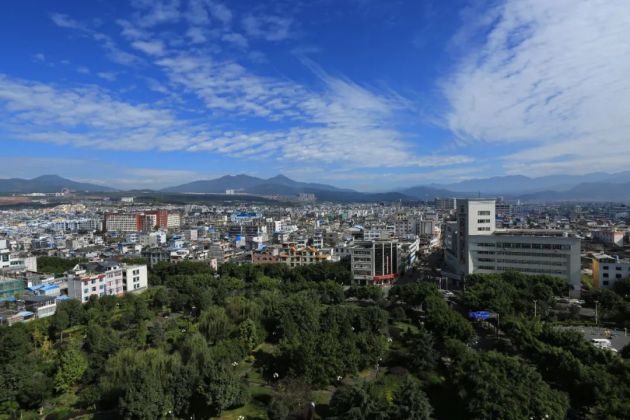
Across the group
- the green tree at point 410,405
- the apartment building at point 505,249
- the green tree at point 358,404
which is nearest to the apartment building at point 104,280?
the green tree at point 358,404

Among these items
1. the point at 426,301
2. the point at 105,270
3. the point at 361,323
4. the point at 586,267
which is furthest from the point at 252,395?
the point at 586,267

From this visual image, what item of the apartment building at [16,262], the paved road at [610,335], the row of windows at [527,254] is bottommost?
the paved road at [610,335]

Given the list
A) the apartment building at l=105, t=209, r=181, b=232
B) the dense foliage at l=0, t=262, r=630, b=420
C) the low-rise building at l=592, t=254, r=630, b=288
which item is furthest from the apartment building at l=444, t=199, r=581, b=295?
the apartment building at l=105, t=209, r=181, b=232

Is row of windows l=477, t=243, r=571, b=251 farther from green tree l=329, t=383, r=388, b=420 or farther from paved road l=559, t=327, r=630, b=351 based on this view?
green tree l=329, t=383, r=388, b=420

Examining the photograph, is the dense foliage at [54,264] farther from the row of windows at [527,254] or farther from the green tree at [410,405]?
the row of windows at [527,254]

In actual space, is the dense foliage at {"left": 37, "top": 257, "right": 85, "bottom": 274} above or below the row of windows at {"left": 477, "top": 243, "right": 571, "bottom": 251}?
below

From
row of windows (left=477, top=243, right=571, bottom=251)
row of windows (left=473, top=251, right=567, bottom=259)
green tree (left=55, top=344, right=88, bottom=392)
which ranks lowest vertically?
green tree (left=55, top=344, right=88, bottom=392)

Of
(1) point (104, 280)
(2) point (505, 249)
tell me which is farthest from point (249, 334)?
(2) point (505, 249)

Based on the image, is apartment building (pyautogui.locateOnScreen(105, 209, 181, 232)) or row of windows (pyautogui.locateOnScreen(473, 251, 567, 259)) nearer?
row of windows (pyautogui.locateOnScreen(473, 251, 567, 259))
